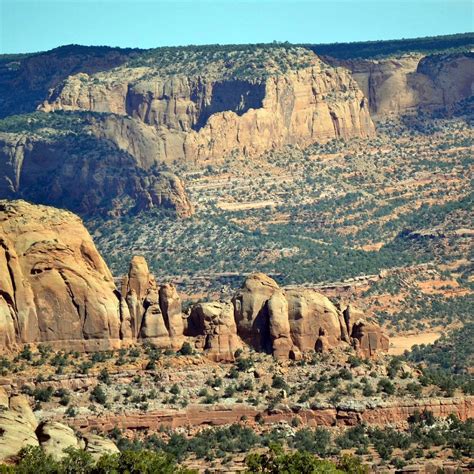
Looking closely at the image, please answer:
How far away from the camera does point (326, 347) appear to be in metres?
123

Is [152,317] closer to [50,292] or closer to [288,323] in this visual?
[50,292]

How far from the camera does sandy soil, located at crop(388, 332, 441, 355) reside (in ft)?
549

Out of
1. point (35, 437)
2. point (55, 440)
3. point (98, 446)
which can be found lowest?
point (98, 446)

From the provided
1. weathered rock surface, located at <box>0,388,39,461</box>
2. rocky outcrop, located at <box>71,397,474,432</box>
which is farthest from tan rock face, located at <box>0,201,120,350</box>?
weathered rock surface, located at <box>0,388,39,461</box>

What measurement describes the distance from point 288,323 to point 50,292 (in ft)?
35.4

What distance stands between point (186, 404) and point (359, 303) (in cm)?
Answer: 6535

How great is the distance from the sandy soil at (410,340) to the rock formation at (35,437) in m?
63.8

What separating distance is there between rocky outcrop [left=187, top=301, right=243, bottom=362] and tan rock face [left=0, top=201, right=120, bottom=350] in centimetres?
389

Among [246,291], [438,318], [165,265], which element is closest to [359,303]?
[438,318]

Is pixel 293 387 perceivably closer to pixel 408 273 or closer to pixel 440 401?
pixel 440 401

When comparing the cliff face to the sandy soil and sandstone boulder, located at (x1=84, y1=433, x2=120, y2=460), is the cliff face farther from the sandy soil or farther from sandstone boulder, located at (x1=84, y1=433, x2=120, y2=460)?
the sandy soil

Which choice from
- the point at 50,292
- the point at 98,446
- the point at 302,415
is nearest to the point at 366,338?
the point at 302,415

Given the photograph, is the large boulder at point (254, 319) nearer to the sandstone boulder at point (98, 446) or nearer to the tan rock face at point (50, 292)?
the tan rock face at point (50, 292)

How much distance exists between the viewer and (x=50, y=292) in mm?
119000
